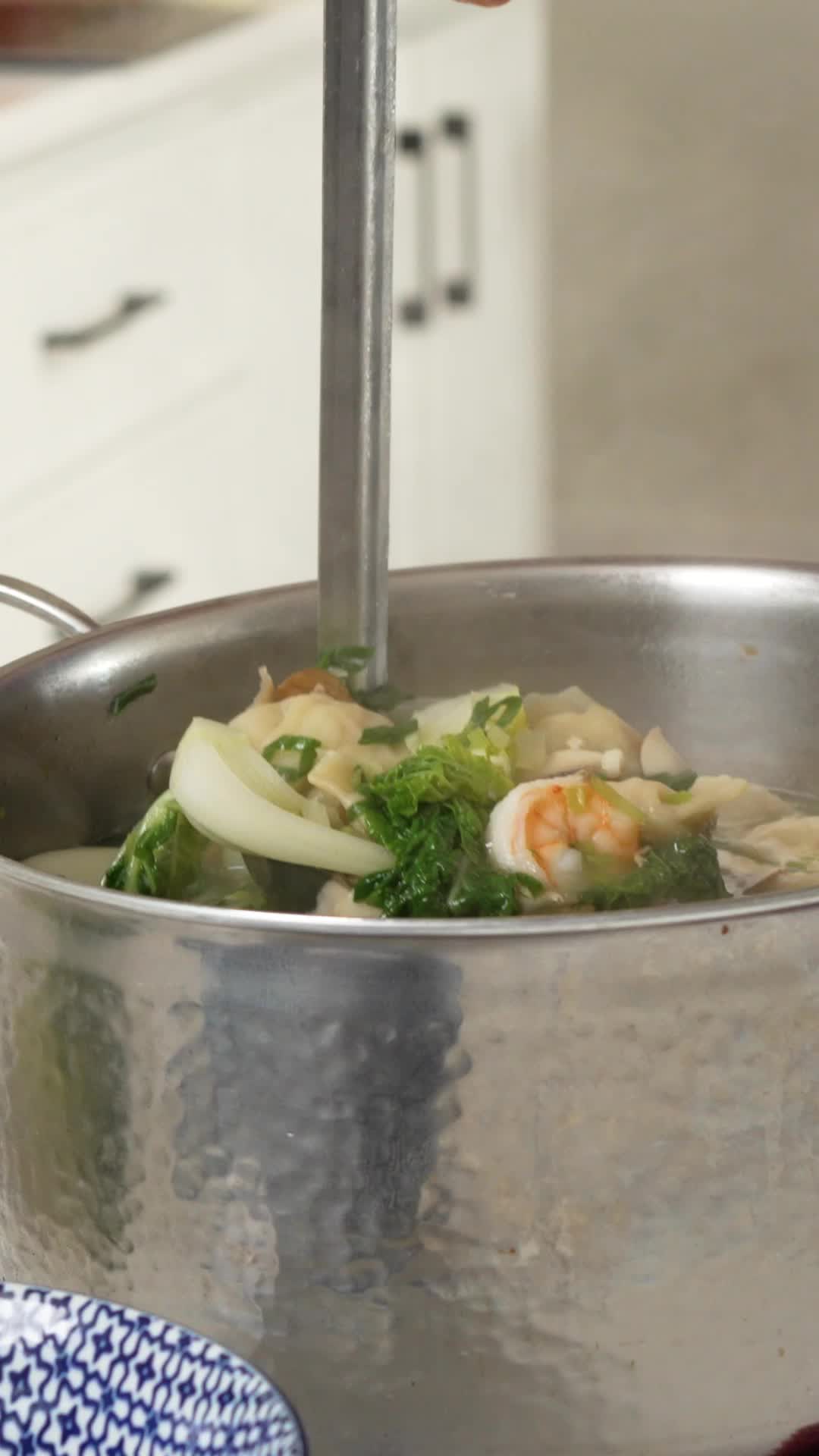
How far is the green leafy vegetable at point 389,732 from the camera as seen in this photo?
79 centimetres

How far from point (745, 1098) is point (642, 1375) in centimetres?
9

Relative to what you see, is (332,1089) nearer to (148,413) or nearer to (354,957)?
(354,957)

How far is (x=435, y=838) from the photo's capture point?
2.27 ft

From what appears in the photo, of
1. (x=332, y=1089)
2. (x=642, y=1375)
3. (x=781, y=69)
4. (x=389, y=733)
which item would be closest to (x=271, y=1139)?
(x=332, y=1089)

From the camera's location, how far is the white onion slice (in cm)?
69

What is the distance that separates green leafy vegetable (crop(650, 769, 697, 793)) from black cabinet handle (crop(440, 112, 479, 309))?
1764 mm

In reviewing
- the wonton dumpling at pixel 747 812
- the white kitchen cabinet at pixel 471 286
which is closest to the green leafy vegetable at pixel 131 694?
the wonton dumpling at pixel 747 812

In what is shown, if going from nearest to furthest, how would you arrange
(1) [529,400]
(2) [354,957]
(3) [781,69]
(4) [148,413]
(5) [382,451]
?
(2) [354,957] < (5) [382,451] < (4) [148,413] < (1) [529,400] < (3) [781,69]

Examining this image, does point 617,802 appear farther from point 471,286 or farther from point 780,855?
point 471,286

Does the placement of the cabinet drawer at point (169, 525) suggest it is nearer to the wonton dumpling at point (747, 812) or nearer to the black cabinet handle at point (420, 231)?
the black cabinet handle at point (420, 231)

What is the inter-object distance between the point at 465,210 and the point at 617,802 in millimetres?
1903

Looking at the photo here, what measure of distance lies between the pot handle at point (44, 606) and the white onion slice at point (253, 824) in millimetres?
133

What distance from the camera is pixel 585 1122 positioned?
52 centimetres

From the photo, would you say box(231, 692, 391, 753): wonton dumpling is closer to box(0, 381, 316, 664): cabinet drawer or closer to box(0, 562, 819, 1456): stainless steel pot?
box(0, 562, 819, 1456): stainless steel pot
